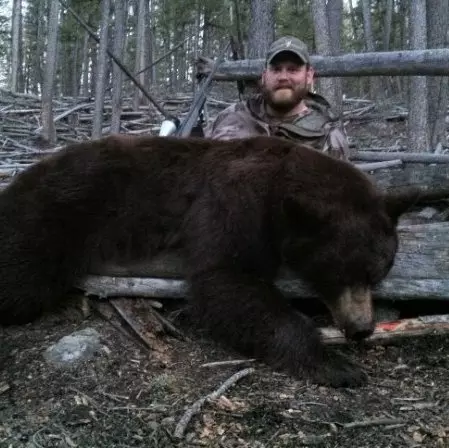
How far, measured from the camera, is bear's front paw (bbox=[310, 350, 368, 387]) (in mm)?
3599

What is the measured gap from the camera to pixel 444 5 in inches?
523

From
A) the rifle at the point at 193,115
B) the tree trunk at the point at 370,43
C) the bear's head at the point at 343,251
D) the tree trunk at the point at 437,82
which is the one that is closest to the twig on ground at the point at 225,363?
the bear's head at the point at 343,251

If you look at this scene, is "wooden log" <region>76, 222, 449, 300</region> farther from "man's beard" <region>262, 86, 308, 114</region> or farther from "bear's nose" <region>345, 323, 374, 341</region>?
"man's beard" <region>262, 86, 308, 114</region>

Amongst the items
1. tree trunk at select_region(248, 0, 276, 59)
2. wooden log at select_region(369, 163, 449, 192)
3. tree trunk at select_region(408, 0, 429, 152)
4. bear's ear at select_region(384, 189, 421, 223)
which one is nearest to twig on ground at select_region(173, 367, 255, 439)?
bear's ear at select_region(384, 189, 421, 223)

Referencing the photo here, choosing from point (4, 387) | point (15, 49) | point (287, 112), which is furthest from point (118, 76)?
point (15, 49)

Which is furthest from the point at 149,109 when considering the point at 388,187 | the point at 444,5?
the point at 388,187

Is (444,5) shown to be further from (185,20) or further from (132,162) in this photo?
(185,20)

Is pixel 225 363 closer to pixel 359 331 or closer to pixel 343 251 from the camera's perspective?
pixel 359 331

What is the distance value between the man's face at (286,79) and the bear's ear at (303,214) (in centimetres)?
237

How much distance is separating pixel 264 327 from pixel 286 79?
2.99m

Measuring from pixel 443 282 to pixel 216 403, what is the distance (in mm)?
1897

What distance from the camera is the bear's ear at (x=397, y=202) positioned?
4.19 m

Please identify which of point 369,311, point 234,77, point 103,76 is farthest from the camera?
point 103,76

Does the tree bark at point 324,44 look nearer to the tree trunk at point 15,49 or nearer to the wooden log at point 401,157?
the wooden log at point 401,157
